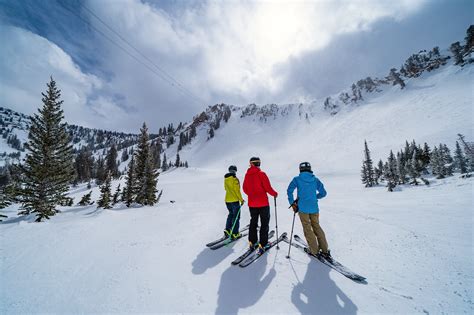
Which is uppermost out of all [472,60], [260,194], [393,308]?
[472,60]

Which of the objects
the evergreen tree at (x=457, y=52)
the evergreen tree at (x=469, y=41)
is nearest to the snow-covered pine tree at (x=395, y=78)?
the evergreen tree at (x=457, y=52)

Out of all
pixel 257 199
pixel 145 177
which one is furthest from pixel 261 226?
pixel 145 177

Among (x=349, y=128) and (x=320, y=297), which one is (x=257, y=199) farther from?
(x=349, y=128)

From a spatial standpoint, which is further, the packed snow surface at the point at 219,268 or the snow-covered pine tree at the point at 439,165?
the snow-covered pine tree at the point at 439,165

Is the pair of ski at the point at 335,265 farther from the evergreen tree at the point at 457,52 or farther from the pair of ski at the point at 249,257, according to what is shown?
the evergreen tree at the point at 457,52

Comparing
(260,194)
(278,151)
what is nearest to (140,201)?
(260,194)

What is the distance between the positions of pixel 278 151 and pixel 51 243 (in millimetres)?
90688

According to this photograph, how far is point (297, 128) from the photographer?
109438 millimetres

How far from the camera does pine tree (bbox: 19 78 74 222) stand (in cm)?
1306

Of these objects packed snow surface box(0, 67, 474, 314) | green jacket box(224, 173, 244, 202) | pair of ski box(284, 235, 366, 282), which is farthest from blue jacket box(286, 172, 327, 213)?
green jacket box(224, 173, 244, 202)

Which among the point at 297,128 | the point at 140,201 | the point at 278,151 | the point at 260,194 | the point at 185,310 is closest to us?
the point at 185,310

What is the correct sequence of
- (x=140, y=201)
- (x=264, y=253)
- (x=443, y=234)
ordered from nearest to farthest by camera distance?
1. (x=264, y=253)
2. (x=443, y=234)
3. (x=140, y=201)

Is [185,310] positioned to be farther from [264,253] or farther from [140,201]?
[140,201]

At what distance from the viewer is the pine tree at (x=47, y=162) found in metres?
13.1
